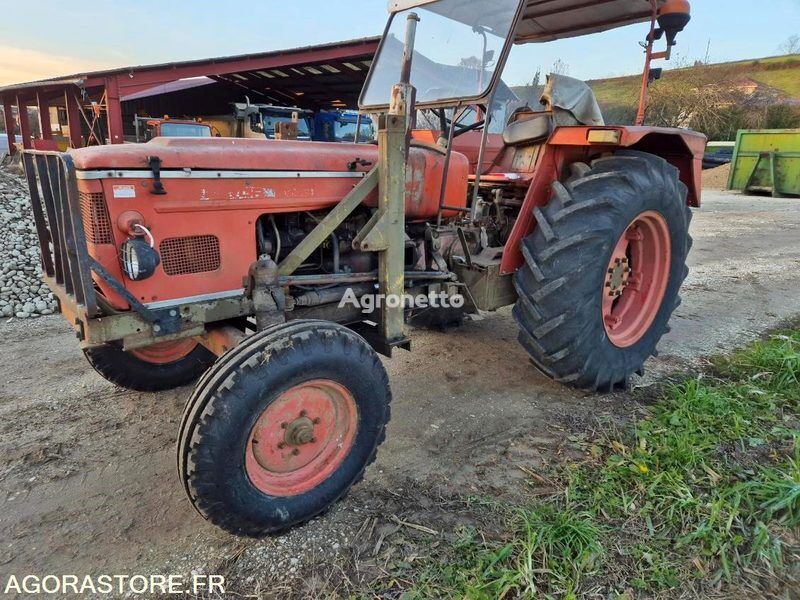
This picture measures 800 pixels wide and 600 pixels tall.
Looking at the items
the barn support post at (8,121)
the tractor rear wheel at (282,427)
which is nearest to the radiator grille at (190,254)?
the tractor rear wheel at (282,427)

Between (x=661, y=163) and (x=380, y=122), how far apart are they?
1.91 meters

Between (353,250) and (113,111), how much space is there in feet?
36.0

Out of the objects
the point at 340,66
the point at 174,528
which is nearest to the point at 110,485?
the point at 174,528

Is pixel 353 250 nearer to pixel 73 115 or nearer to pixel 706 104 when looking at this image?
pixel 73 115

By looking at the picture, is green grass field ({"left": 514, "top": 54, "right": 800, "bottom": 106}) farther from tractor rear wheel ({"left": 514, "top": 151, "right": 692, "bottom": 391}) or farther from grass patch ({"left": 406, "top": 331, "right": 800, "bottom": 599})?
grass patch ({"left": 406, "top": 331, "right": 800, "bottom": 599})

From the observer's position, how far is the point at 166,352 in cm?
331

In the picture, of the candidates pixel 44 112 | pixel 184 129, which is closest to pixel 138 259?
pixel 184 129

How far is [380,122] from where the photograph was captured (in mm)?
2549

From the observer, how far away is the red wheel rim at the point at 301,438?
2141mm

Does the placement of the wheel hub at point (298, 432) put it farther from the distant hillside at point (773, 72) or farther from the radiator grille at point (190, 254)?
the distant hillside at point (773, 72)

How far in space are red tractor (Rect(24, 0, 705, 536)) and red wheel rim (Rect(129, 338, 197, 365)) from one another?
0.02 meters

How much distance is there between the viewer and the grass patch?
1963 millimetres

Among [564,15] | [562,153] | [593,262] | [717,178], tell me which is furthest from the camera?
[717,178]

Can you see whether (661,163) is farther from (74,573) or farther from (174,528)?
(74,573)
